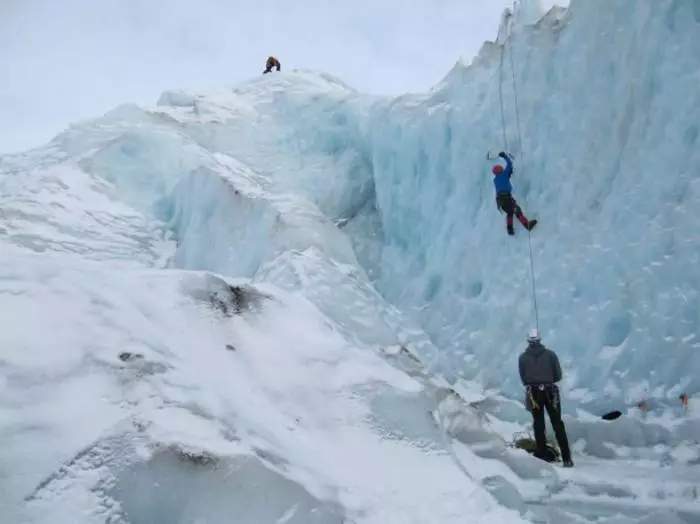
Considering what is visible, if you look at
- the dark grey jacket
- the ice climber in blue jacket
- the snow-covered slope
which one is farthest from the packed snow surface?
the dark grey jacket

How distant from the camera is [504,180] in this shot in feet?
31.9

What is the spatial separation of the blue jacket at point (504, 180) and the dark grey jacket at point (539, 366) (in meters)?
3.16

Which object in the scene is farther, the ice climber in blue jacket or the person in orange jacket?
the person in orange jacket

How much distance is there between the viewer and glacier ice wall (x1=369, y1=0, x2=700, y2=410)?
802 cm

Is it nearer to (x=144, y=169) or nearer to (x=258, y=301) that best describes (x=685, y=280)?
(x=258, y=301)

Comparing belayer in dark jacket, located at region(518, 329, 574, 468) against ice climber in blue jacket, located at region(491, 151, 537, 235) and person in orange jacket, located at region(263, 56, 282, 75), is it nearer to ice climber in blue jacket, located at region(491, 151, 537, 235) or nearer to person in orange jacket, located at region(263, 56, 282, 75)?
ice climber in blue jacket, located at region(491, 151, 537, 235)

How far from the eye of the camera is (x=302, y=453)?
5047 mm

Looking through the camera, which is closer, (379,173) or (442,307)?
(442,307)

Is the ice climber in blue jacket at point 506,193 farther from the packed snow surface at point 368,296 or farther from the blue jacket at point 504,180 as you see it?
the packed snow surface at point 368,296

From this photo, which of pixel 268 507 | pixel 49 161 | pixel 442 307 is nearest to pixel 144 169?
pixel 49 161

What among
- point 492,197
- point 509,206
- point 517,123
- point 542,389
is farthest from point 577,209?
point 542,389

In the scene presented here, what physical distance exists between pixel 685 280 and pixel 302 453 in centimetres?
495

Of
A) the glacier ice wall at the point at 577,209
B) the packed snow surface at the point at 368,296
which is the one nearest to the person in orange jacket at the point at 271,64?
the packed snow surface at the point at 368,296

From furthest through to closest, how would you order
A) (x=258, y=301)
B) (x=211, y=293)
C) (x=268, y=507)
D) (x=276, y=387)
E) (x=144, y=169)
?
(x=144, y=169) < (x=258, y=301) < (x=211, y=293) < (x=276, y=387) < (x=268, y=507)
